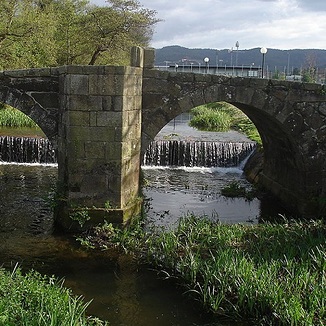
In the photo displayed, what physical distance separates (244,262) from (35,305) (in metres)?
2.97

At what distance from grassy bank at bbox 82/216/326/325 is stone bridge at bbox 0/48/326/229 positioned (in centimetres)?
93

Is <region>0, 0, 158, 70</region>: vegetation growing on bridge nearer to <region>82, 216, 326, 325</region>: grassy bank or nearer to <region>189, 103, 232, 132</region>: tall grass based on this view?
<region>189, 103, 232, 132</region>: tall grass

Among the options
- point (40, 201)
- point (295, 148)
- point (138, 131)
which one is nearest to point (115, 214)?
point (138, 131)

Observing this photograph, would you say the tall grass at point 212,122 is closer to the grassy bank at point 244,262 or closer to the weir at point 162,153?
the weir at point 162,153

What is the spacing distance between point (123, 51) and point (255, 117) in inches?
830

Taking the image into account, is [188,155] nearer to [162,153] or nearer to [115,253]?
[162,153]

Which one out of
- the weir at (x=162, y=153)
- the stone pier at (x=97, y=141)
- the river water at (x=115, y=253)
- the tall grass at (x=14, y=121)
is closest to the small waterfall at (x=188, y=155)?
the weir at (x=162, y=153)

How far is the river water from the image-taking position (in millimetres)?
6578

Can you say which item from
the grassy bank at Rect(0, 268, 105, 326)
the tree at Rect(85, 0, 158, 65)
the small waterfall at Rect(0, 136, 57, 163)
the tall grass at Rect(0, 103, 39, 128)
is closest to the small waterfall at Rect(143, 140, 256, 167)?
the small waterfall at Rect(0, 136, 57, 163)

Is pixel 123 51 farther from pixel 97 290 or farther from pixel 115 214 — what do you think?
pixel 97 290

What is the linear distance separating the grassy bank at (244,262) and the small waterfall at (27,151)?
8480 mm

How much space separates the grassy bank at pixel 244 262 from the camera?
240 inches

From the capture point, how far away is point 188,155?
55.8 ft

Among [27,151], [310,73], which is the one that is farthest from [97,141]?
[310,73]
